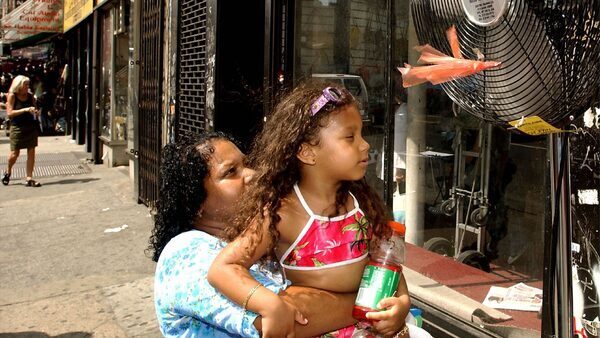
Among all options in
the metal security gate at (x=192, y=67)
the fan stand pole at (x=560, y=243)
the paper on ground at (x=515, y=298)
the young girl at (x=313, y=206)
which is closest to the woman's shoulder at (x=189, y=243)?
the young girl at (x=313, y=206)

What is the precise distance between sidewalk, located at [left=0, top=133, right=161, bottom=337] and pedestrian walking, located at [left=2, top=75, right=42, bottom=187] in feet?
1.53

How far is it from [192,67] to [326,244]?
164 inches

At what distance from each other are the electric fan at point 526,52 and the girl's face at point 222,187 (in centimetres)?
77

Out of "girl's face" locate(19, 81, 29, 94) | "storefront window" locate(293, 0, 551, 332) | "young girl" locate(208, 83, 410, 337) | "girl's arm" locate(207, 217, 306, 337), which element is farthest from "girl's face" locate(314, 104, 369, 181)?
"girl's face" locate(19, 81, 29, 94)

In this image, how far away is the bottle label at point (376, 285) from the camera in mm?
1737

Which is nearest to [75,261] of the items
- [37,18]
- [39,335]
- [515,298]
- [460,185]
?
[39,335]

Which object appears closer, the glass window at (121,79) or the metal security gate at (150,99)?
the metal security gate at (150,99)

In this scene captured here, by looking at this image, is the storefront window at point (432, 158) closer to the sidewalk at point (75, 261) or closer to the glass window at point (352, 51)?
the glass window at point (352, 51)

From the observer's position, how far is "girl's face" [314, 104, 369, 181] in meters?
1.83

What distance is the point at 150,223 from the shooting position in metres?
6.91

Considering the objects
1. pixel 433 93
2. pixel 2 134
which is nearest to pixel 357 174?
pixel 433 93

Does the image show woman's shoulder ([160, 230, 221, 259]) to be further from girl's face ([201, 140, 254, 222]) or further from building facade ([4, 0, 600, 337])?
building facade ([4, 0, 600, 337])

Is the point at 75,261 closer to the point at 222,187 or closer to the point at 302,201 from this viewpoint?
the point at 222,187

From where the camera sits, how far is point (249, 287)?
5.51ft
